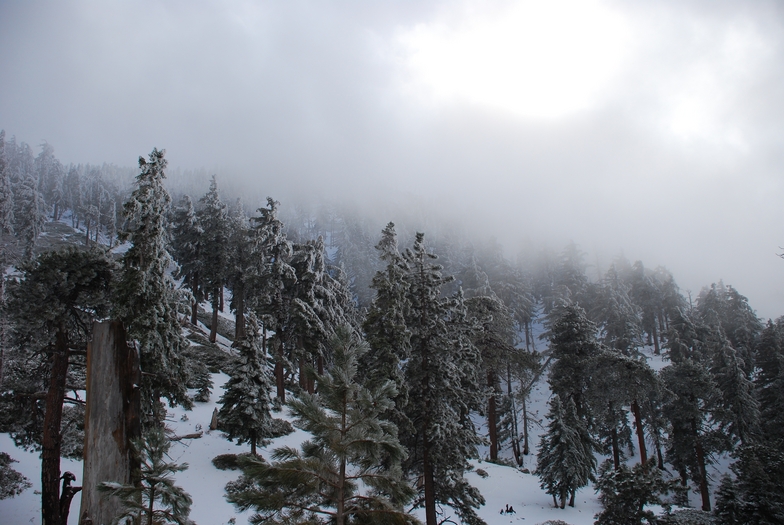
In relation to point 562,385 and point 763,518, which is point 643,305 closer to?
point 562,385

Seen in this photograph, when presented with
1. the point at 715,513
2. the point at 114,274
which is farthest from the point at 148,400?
the point at 715,513

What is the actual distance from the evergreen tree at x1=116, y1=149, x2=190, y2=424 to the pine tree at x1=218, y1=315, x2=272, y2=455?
511cm

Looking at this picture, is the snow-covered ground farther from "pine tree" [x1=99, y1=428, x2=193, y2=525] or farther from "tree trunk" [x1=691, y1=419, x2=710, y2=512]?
"pine tree" [x1=99, y1=428, x2=193, y2=525]

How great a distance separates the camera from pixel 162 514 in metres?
6.14

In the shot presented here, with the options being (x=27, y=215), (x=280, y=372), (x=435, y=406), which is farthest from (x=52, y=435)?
(x=27, y=215)

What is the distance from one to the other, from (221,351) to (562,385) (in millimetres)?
28018

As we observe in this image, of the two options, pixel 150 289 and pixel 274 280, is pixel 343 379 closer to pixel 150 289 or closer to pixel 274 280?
pixel 150 289

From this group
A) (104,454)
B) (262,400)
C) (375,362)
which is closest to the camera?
(104,454)

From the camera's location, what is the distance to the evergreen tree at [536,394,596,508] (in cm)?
2483

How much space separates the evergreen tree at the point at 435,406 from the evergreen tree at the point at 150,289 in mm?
8865

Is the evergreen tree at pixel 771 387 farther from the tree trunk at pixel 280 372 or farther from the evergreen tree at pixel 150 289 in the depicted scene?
the evergreen tree at pixel 150 289

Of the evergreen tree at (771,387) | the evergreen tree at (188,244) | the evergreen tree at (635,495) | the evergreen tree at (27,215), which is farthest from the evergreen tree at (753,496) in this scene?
the evergreen tree at (27,215)

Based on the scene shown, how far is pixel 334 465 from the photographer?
622cm

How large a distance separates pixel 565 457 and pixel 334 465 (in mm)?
24046
